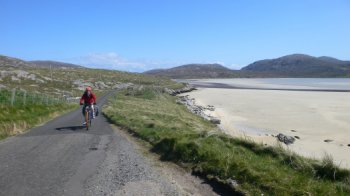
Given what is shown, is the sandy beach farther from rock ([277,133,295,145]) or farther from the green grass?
the green grass

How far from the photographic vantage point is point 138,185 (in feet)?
30.4

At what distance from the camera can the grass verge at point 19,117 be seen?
59.4 feet

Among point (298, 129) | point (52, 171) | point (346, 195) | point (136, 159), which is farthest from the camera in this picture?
point (298, 129)

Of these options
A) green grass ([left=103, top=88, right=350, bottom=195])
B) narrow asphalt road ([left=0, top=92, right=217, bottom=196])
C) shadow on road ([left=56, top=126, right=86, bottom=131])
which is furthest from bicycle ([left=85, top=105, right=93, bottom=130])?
green grass ([left=103, top=88, right=350, bottom=195])

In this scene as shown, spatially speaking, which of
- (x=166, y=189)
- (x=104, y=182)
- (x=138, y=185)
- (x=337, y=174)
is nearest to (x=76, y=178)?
(x=104, y=182)

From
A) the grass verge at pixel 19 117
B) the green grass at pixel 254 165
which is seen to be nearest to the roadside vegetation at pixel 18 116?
the grass verge at pixel 19 117

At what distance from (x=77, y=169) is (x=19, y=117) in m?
11.8

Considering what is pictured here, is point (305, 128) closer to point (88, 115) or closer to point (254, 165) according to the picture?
point (88, 115)

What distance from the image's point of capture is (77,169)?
10.6 meters

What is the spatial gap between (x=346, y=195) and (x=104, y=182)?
5.50 meters

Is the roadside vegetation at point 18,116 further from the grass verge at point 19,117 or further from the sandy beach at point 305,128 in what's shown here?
the sandy beach at point 305,128

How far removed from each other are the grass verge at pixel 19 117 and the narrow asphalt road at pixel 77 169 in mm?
1837

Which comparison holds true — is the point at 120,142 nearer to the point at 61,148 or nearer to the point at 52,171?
the point at 61,148

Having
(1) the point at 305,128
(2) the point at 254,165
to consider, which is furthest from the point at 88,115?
(1) the point at 305,128
